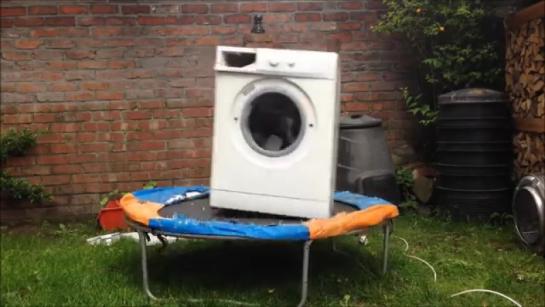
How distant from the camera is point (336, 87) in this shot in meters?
2.65

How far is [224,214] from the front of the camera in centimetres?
289

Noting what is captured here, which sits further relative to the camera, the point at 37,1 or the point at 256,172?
the point at 37,1

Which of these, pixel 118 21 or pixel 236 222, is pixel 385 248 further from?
pixel 118 21

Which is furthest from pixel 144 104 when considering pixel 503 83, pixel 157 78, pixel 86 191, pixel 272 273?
pixel 503 83

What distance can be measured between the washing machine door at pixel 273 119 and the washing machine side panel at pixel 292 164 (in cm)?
3

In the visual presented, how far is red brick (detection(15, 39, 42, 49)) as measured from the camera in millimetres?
4328

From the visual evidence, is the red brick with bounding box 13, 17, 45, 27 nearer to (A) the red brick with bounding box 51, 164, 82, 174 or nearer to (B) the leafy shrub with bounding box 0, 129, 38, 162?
(B) the leafy shrub with bounding box 0, 129, 38, 162

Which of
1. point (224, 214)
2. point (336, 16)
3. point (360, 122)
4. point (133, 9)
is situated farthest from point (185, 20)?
point (224, 214)

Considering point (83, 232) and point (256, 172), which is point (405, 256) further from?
point (83, 232)

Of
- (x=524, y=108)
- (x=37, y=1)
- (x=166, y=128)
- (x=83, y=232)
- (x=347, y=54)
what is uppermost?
(x=37, y=1)

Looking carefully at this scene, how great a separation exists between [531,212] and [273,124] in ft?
5.22

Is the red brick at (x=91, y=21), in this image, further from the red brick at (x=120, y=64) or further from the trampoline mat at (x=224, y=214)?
the trampoline mat at (x=224, y=214)

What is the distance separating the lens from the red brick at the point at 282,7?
448cm

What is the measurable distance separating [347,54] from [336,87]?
200 cm
